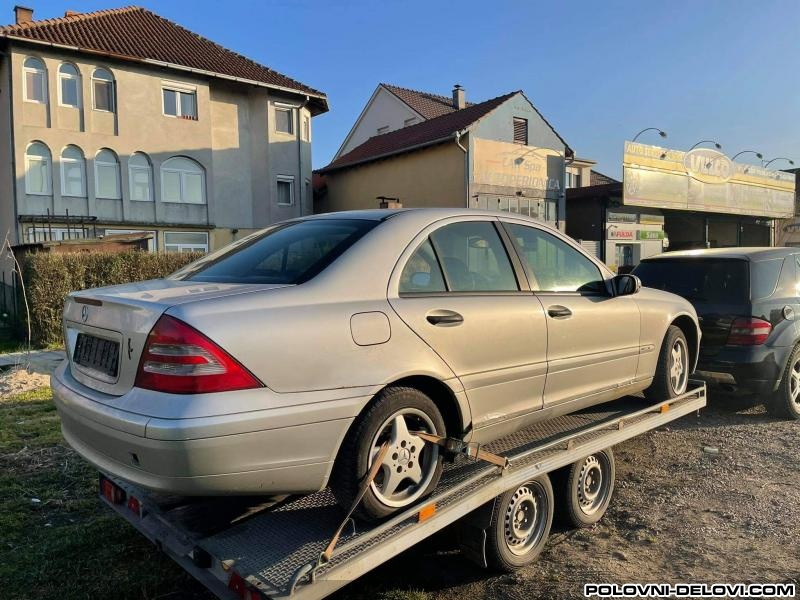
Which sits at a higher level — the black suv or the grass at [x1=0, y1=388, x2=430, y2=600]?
the black suv

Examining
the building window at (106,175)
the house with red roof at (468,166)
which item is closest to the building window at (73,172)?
the building window at (106,175)

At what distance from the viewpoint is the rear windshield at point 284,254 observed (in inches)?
113

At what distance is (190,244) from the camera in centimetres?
2350

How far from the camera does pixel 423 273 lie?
310 centimetres

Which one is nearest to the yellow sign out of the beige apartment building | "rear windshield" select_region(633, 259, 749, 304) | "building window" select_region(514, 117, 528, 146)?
"building window" select_region(514, 117, 528, 146)

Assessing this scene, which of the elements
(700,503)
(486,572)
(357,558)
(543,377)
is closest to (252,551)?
(357,558)

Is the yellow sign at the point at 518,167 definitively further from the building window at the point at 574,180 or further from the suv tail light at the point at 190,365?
the suv tail light at the point at 190,365

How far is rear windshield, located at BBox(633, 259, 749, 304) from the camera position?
6.05 metres

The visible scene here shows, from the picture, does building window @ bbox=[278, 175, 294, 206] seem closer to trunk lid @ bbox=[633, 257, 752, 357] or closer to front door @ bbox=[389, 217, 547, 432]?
trunk lid @ bbox=[633, 257, 752, 357]

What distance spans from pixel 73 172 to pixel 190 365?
2162 cm

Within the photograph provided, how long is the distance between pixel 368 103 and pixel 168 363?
1351 inches

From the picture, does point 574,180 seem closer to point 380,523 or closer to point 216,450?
point 380,523

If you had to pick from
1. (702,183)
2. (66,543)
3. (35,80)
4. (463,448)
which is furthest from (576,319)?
(702,183)

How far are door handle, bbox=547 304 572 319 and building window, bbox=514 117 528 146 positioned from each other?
76.9ft
